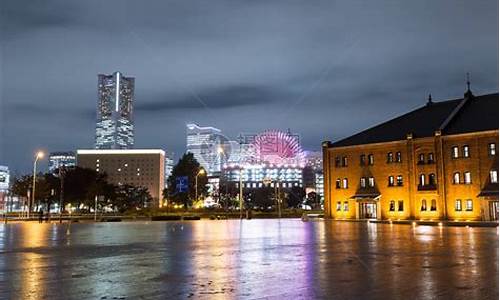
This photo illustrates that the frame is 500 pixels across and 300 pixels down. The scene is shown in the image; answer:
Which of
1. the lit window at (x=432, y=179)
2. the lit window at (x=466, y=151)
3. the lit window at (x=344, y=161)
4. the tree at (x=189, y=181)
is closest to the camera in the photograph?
the lit window at (x=466, y=151)

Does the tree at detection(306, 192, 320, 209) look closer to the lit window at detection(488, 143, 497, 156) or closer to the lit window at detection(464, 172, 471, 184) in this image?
the lit window at detection(464, 172, 471, 184)

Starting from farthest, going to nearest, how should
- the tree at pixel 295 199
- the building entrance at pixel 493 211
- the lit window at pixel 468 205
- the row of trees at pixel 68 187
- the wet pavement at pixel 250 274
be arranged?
the tree at pixel 295 199 < the row of trees at pixel 68 187 < the lit window at pixel 468 205 < the building entrance at pixel 493 211 < the wet pavement at pixel 250 274

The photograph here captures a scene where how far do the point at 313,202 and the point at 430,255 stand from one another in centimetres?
15578

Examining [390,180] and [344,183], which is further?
[344,183]

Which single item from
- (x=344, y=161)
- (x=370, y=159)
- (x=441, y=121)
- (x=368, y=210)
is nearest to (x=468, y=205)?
(x=441, y=121)

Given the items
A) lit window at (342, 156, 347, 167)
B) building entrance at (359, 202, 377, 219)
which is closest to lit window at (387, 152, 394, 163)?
building entrance at (359, 202, 377, 219)

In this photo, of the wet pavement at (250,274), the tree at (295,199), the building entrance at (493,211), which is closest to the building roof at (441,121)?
the building entrance at (493,211)

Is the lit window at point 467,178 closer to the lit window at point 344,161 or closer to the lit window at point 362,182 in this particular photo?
the lit window at point 362,182

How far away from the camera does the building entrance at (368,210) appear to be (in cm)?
6831

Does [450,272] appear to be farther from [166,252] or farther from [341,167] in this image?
[341,167]

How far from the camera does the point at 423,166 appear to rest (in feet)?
211

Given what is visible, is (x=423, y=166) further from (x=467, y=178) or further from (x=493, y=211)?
(x=493, y=211)

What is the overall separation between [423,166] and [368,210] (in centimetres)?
909

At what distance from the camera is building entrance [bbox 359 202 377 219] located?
6831 centimetres
